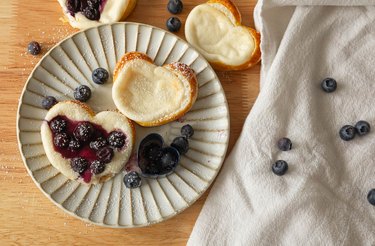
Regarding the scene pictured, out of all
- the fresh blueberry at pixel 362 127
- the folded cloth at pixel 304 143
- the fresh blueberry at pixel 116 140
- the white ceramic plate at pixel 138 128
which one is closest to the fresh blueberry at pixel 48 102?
the white ceramic plate at pixel 138 128

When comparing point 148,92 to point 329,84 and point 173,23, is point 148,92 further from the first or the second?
point 329,84

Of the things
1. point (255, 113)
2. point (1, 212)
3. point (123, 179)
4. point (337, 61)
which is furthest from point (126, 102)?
point (337, 61)

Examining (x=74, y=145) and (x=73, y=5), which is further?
(x=73, y=5)

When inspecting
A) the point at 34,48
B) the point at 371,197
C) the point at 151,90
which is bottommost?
the point at 371,197

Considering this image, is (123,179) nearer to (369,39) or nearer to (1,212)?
(1,212)

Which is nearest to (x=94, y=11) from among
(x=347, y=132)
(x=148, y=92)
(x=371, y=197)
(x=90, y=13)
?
(x=90, y=13)
